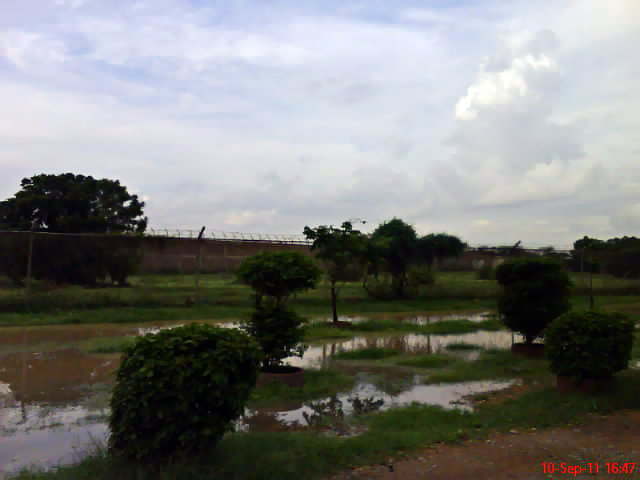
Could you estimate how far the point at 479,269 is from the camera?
25.0 meters

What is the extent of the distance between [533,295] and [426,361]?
2.55 m

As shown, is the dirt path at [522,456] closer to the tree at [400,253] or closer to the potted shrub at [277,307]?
the potted shrub at [277,307]

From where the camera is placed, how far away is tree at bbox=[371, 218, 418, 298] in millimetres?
22328

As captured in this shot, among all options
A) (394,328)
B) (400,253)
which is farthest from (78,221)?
(394,328)

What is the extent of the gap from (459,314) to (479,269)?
5907 millimetres

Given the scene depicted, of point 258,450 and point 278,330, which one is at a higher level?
point 278,330

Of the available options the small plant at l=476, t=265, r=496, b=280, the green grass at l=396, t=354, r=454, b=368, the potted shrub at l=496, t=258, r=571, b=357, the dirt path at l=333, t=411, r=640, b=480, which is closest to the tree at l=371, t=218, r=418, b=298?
the small plant at l=476, t=265, r=496, b=280

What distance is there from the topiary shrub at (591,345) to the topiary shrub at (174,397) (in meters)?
4.67

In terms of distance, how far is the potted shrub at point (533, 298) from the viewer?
1110 cm

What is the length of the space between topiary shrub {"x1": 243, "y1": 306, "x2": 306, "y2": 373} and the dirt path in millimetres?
3330

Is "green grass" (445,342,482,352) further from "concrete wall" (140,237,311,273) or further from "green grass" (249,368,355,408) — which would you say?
"concrete wall" (140,237,311,273)

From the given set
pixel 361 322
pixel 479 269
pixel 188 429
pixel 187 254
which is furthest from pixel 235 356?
pixel 479 269

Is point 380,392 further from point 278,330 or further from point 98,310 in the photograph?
point 98,310

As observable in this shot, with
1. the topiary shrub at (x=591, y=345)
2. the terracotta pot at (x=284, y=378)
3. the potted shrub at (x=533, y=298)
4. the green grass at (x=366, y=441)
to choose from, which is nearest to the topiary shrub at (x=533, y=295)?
the potted shrub at (x=533, y=298)
